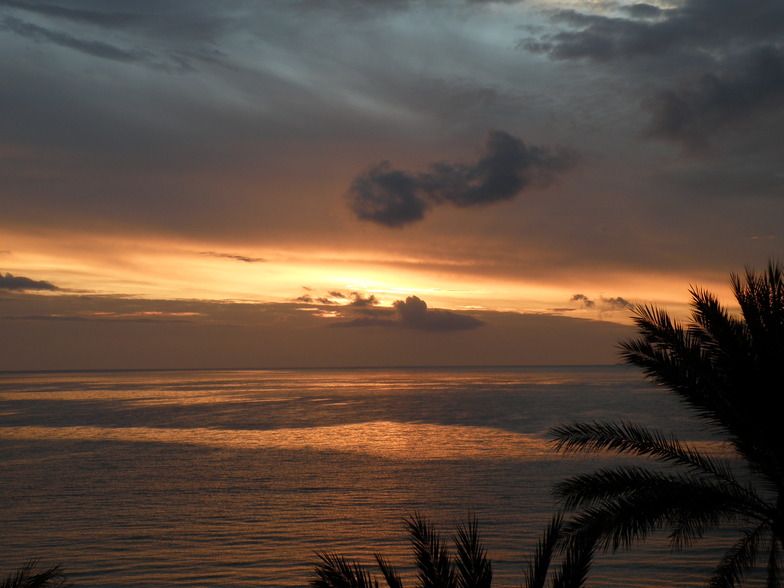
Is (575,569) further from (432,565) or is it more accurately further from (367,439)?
(367,439)

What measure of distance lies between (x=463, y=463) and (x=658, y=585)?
2105cm

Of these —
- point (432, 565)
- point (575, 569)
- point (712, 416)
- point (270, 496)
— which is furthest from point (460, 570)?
point (270, 496)

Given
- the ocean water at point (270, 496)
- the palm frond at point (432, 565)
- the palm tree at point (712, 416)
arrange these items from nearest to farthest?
the palm frond at point (432, 565), the palm tree at point (712, 416), the ocean water at point (270, 496)

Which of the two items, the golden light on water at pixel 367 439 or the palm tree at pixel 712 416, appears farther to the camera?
the golden light on water at pixel 367 439

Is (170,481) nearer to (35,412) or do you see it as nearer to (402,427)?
(402,427)

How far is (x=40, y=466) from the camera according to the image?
39312 millimetres

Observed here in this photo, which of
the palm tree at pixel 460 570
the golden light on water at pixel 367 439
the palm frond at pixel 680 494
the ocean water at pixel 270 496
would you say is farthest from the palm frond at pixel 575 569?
the golden light on water at pixel 367 439

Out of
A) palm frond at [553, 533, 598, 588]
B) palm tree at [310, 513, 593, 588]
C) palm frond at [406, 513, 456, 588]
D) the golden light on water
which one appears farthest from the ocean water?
palm frond at [406, 513, 456, 588]

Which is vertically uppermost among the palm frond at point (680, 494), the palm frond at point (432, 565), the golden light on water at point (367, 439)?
the palm frond at point (680, 494)

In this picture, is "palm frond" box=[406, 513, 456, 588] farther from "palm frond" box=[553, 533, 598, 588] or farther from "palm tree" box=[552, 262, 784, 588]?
"palm tree" box=[552, 262, 784, 588]

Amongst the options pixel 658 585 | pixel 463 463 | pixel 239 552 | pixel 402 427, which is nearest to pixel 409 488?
A: pixel 463 463

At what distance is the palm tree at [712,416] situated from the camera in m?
11.3

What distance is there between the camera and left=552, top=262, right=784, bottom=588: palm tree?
37.1ft

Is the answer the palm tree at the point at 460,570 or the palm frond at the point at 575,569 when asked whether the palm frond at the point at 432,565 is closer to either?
the palm tree at the point at 460,570
